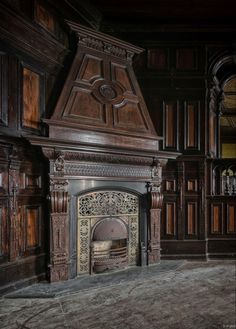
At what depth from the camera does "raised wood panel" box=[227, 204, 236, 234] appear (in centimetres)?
444

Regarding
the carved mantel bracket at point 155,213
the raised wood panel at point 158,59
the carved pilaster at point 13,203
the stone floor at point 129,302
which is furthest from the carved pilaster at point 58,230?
the raised wood panel at point 158,59

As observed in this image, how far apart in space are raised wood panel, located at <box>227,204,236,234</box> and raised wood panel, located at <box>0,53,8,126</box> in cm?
341

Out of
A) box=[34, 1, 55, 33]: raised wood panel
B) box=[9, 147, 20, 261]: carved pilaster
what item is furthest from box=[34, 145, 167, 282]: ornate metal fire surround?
box=[34, 1, 55, 33]: raised wood panel

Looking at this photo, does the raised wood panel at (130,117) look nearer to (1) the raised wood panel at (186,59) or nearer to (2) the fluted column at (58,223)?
(2) the fluted column at (58,223)

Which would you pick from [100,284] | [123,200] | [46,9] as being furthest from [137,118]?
[100,284]

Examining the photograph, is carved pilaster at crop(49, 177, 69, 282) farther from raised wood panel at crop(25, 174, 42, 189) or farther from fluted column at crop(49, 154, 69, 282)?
raised wood panel at crop(25, 174, 42, 189)

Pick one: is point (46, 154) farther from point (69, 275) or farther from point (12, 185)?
point (69, 275)

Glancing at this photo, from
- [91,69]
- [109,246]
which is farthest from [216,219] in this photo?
[91,69]

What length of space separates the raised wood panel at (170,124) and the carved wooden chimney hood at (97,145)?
48 centimetres

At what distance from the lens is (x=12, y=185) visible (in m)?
2.95

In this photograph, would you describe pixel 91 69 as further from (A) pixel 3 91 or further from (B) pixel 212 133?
(B) pixel 212 133

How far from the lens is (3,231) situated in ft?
9.45

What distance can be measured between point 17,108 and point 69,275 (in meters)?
1.92

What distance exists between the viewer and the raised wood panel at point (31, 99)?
10.3ft
